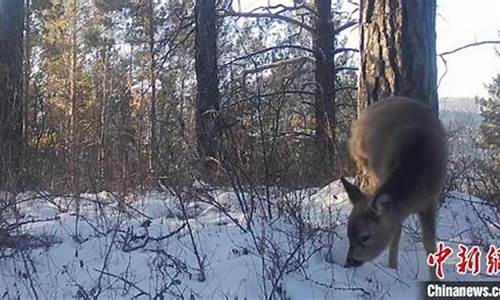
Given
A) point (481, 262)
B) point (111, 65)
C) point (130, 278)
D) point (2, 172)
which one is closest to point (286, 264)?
point (130, 278)

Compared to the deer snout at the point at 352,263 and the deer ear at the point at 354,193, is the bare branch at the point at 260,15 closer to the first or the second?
the deer ear at the point at 354,193

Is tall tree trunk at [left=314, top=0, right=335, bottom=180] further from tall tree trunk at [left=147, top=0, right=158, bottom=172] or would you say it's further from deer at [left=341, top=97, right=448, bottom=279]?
deer at [left=341, top=97, right=448, bottom=279]

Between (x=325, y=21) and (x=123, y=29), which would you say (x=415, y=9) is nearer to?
(x=325, y=21)

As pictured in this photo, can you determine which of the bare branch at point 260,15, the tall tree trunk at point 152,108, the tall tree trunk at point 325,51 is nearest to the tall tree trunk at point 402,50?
the tall tree trunk at point 152,108

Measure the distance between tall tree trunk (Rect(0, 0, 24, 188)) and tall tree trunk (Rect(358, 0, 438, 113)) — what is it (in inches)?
141

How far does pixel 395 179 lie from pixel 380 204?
264 mm

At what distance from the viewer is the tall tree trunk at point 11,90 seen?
27.3ft

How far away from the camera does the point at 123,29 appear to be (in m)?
36.9

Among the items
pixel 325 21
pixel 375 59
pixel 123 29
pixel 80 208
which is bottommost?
pixel 80 208

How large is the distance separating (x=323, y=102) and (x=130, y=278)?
8412 mm

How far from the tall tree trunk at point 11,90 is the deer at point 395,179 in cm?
328

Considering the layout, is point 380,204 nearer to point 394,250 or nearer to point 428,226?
point 394,250

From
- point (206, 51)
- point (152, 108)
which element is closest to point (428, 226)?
point (206, 51)

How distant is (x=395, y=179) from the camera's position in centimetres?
605
